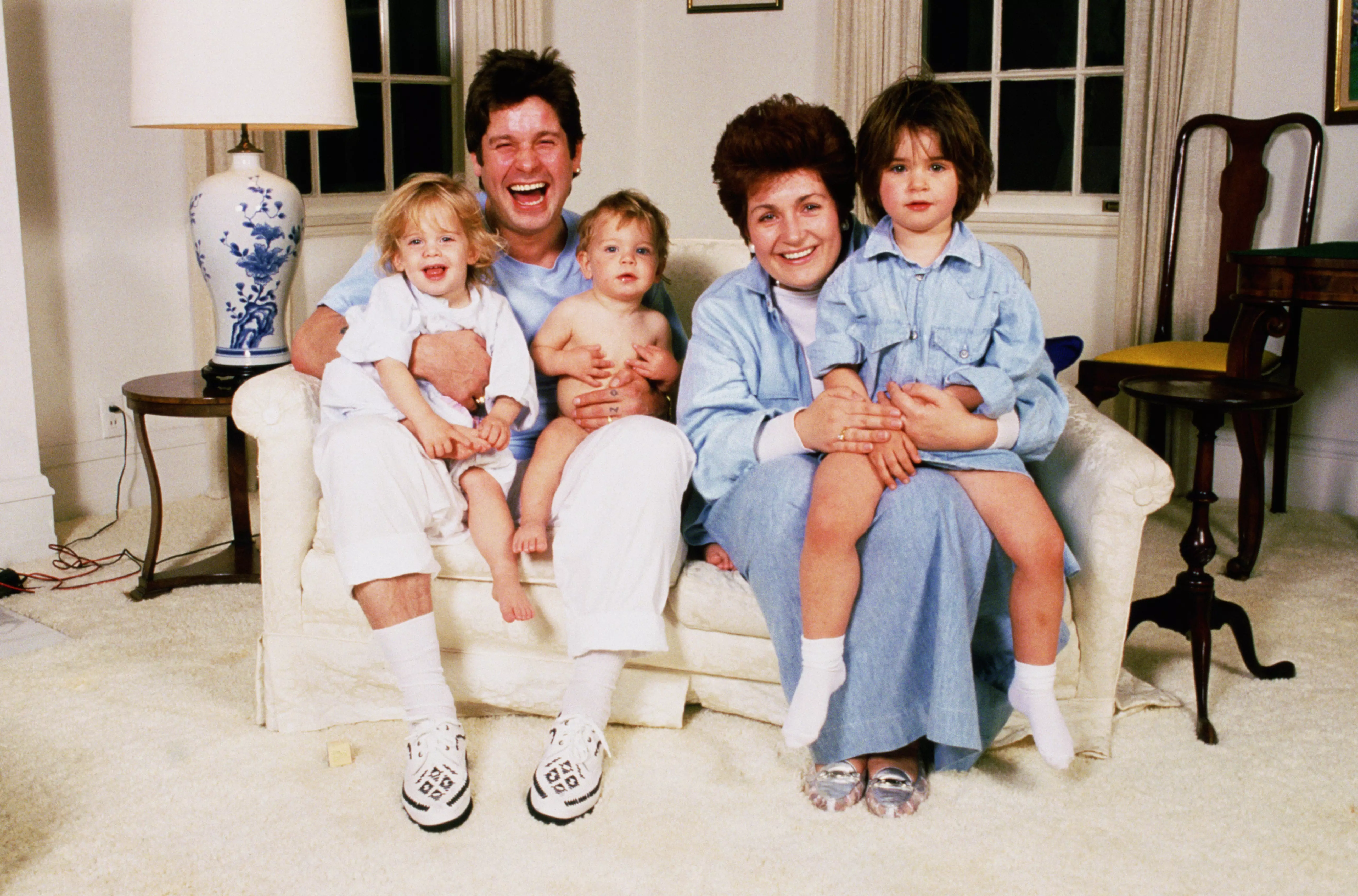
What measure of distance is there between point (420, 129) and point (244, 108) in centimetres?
169

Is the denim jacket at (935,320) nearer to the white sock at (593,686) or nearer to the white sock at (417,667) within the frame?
the white sock at (593,686)

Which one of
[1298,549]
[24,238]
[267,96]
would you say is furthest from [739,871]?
[24,238]

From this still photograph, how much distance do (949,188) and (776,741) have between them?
988 mm

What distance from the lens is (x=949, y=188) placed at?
201 centimetres

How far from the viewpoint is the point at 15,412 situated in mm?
3264

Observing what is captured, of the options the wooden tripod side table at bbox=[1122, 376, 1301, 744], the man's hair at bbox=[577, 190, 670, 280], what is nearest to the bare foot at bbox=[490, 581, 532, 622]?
the man's hair at bbox=[577, 190, 670, 280]

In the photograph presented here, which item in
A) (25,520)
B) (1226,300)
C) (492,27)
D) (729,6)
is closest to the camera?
(25,520)

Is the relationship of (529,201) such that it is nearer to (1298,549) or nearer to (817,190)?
(817,190)

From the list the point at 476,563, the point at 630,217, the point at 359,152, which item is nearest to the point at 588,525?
the point at 476,563

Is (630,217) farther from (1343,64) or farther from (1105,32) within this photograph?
(1105,32)

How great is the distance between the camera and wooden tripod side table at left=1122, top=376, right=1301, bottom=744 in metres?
2.31

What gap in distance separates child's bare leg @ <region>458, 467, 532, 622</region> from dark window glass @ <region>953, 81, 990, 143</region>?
9.75ft

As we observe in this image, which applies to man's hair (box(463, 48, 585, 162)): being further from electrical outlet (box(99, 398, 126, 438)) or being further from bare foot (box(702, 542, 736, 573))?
electrical outlet (box(99, 398, 126, 438))

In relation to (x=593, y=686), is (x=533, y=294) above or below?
above
